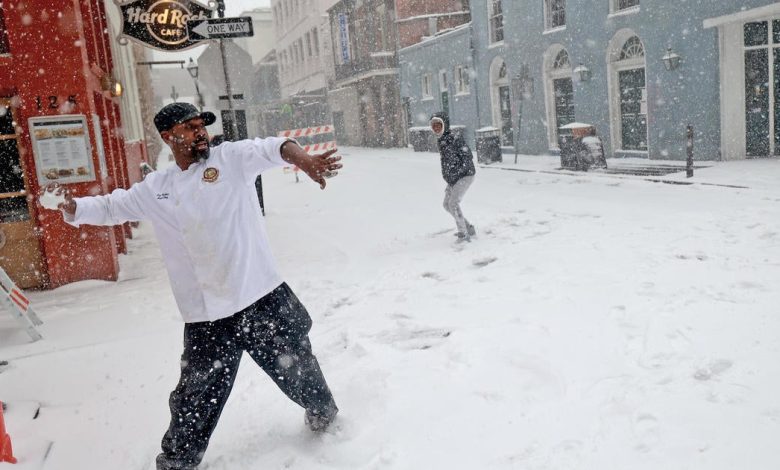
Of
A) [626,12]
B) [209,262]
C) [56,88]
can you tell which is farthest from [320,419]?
[626,12]

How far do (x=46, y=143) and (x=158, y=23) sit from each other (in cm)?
200

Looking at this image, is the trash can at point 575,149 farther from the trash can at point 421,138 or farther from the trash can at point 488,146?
the trash can at point 421,138

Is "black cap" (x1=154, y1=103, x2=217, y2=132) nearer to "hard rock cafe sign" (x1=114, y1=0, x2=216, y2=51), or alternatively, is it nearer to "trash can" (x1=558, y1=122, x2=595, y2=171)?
"hard rock cafe sign" (x1=114, y1=0, x2=216, y2=51)

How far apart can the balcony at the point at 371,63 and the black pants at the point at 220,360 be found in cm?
2958

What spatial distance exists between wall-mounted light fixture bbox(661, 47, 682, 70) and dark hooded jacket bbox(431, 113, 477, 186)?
8.62m

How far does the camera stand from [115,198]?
334 cm

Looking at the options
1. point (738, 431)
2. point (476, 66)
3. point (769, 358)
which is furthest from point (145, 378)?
point (476, 66)

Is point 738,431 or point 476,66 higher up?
point 476,66

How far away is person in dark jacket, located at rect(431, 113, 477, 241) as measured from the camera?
8.06m

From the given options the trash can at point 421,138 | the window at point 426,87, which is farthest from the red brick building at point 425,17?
the trash can at point 421,138

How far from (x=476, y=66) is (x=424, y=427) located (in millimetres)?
21047

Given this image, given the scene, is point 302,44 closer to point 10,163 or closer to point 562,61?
point 562,61

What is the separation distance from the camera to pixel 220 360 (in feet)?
10.6

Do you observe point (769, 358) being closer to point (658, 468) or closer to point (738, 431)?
point (738, 431)
